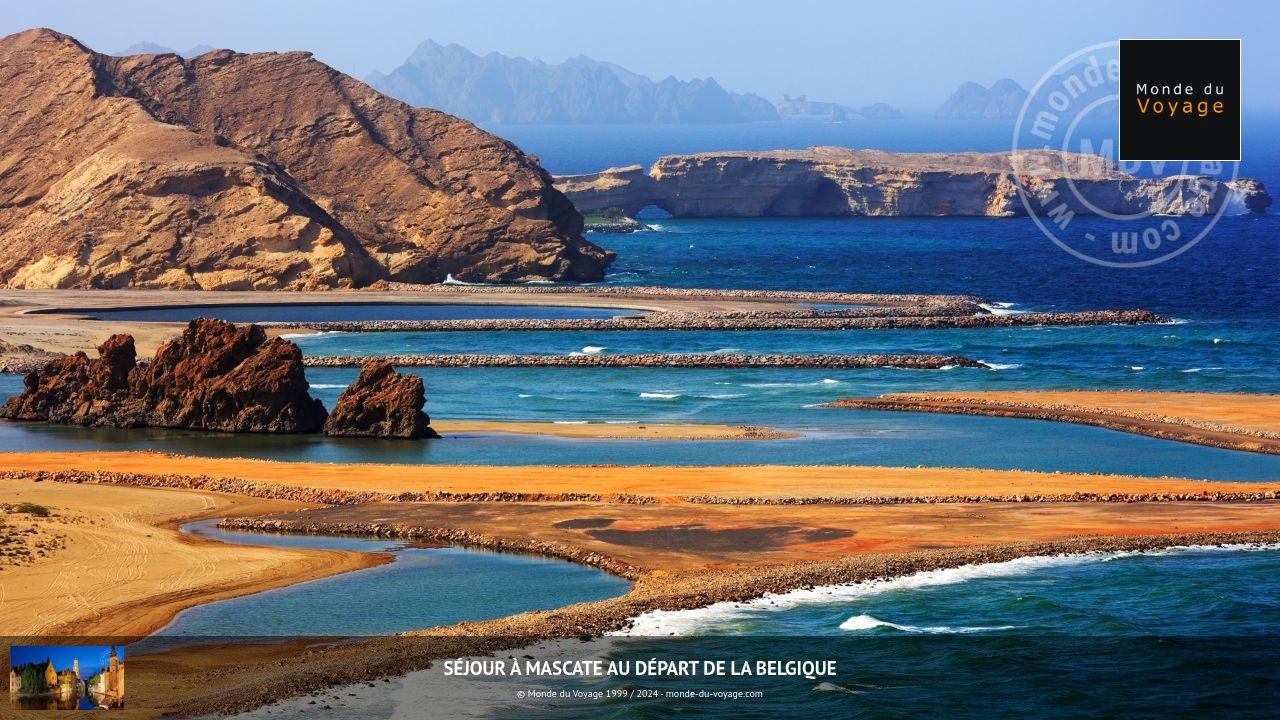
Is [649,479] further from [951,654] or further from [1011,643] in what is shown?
[951,654]

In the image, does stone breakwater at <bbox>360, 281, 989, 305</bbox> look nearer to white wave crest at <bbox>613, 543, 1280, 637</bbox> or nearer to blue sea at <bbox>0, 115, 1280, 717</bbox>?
blue sea at <bbox>0, 115, 1280, 717</bbox>

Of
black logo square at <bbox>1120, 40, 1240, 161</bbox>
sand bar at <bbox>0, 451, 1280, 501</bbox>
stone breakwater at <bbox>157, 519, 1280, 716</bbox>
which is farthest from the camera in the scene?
black logo square at <bbox>1120, 40, 1240, 161</bbox>

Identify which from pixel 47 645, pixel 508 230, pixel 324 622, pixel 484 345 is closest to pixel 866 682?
pixel 324 622

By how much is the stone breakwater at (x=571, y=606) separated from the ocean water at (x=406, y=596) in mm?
969

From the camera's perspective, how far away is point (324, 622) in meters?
38.0

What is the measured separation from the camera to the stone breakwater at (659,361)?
316ft

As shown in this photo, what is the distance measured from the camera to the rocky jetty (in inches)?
3787

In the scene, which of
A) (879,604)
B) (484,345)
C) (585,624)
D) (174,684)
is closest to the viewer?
(174,684)

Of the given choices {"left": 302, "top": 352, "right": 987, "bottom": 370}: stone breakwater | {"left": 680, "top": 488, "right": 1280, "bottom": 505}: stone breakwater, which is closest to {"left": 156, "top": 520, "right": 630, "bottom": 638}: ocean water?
{"left": 680, "top": 488, "right": 1280, "bottom": 505}: stone breakwater

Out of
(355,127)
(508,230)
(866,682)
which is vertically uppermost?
(355,127)

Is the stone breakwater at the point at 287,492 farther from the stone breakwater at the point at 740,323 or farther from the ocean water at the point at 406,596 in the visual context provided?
the stone breakwater at the point at 740,323

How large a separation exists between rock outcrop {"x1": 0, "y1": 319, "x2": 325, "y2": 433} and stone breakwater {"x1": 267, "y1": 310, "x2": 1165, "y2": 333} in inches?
1327

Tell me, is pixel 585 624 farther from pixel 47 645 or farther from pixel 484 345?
pixel 484 345

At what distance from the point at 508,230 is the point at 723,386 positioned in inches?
2631
